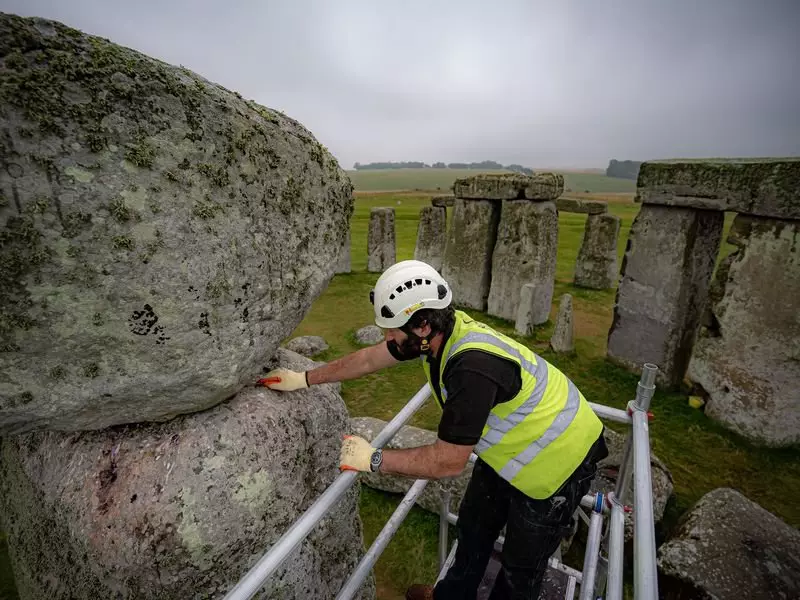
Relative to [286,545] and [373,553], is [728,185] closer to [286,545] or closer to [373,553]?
[373,553]

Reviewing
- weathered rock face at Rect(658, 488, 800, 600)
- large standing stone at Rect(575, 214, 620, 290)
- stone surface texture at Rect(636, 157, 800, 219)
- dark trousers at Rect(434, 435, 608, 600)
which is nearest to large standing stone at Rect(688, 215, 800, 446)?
stone surface texture at Rect(636, 157, 800, 219)

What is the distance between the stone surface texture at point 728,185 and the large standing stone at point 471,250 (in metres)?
3.42

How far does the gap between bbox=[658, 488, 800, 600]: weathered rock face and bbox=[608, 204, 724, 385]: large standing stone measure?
3.17m

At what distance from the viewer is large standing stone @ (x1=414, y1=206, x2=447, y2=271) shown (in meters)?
12.8

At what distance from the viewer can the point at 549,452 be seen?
212 cm

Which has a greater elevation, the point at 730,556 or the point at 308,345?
the point at 730,556

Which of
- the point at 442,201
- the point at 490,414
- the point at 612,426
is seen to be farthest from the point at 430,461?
the point at 442,201

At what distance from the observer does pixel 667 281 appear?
6160mm

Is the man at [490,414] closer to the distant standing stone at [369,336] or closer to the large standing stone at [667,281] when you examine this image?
the large standing stone at [667,281]

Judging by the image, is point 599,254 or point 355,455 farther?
point 599,254

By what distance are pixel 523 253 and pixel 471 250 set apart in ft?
4.05

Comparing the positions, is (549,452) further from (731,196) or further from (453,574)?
(731,196)

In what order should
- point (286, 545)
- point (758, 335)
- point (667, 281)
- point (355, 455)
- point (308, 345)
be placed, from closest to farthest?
1. point (286, 545)
2. point (355, 455)
3. point (758, 335)
4. point (667, 281)
5. point (308, 345)

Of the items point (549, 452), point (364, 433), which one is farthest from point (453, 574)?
point (364, 433)
